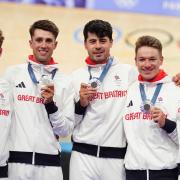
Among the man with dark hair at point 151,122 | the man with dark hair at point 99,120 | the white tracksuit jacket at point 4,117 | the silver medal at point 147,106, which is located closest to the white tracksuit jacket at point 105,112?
the man with dark hair at point 99,120

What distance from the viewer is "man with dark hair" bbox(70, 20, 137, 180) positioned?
4.09 m

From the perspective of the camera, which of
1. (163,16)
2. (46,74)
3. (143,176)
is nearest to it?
(143,176)

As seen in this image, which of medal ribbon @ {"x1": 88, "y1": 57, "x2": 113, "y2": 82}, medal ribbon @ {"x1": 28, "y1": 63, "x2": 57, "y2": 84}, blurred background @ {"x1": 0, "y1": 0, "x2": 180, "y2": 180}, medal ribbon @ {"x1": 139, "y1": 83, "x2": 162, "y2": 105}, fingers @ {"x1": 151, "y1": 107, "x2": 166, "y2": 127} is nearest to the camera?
fingers @ {"x1": 151, "y1": 107, "x2": 166, "y2": 127}

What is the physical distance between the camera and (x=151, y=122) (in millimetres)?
3910

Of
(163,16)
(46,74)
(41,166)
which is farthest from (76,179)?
(163,16)

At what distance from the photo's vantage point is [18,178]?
396 cm

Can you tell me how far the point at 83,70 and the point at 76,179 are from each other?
3.10 feet

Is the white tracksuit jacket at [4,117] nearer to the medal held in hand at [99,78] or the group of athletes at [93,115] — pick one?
the group of athletes at [93,115]

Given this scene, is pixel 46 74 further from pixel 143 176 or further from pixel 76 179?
→ pixel 143 176

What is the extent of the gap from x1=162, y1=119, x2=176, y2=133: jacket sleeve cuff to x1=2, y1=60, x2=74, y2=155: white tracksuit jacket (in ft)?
2.63

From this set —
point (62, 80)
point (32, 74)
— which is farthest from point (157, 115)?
point (32, 74)

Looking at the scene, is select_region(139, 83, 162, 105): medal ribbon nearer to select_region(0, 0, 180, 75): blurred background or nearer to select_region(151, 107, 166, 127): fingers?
select_region(151, 107, 166, 127): fingers

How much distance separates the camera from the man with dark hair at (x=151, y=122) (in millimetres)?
3834

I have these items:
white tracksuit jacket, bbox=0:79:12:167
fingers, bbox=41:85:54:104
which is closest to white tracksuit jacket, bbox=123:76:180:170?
fingers, bbox=41:85:54:104
